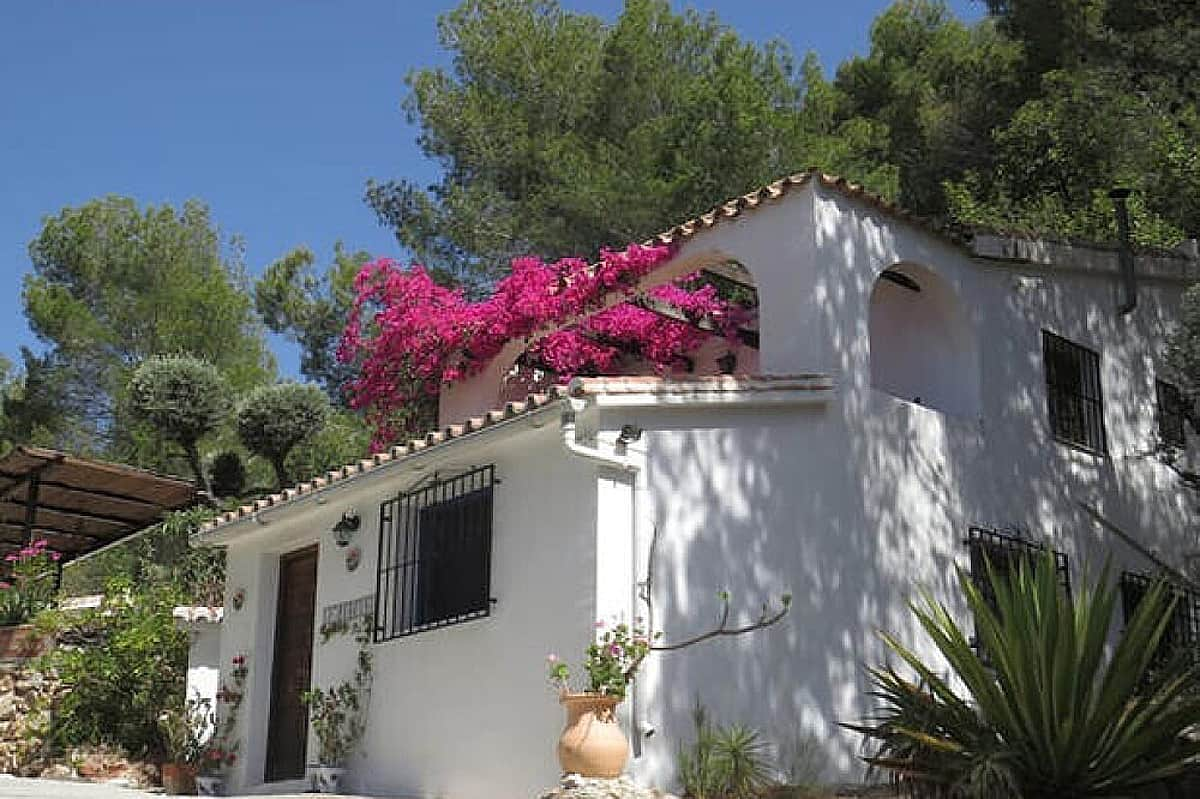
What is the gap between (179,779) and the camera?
13305 millimetres

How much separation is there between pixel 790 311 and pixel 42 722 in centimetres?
934

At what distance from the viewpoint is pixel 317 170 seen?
73.1 feet

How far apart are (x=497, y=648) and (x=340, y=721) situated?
2.27 metres

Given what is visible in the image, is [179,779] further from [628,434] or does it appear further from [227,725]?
[628,434]

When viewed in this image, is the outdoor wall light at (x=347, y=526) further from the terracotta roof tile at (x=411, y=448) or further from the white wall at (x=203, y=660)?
the white wall at (x=203, y=660)

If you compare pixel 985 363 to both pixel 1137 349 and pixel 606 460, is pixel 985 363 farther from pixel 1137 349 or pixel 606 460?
pixel 606 460

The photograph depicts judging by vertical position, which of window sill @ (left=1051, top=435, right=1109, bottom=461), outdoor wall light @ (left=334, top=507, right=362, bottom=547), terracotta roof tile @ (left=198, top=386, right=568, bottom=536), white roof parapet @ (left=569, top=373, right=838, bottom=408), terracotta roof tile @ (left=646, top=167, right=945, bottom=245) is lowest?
outdoor wall light @ (left=334, top=507, right=362, bottom=547)

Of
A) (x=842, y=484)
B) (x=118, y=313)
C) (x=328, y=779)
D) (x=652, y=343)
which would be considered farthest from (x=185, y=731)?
(x=118, y=313)

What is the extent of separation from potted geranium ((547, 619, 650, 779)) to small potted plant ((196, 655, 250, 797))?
17.8 feet

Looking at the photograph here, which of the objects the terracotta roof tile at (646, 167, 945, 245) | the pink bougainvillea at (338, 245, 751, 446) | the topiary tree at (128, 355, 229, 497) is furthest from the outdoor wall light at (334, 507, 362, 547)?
the topiary tree at (128, 355, 229, 497)

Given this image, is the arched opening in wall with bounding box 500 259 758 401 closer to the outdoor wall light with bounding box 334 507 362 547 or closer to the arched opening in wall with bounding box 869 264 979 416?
the arched opening in wall with bounding box 869 264 979 416

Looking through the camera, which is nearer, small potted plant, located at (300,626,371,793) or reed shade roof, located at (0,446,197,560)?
small potted plant, located at (300,626,371,793)

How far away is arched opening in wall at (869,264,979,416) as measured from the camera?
12406mm

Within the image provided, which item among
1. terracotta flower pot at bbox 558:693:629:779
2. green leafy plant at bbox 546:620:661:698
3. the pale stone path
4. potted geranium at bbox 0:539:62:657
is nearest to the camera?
terracotta flower pot at bbox 558:693:629:779
